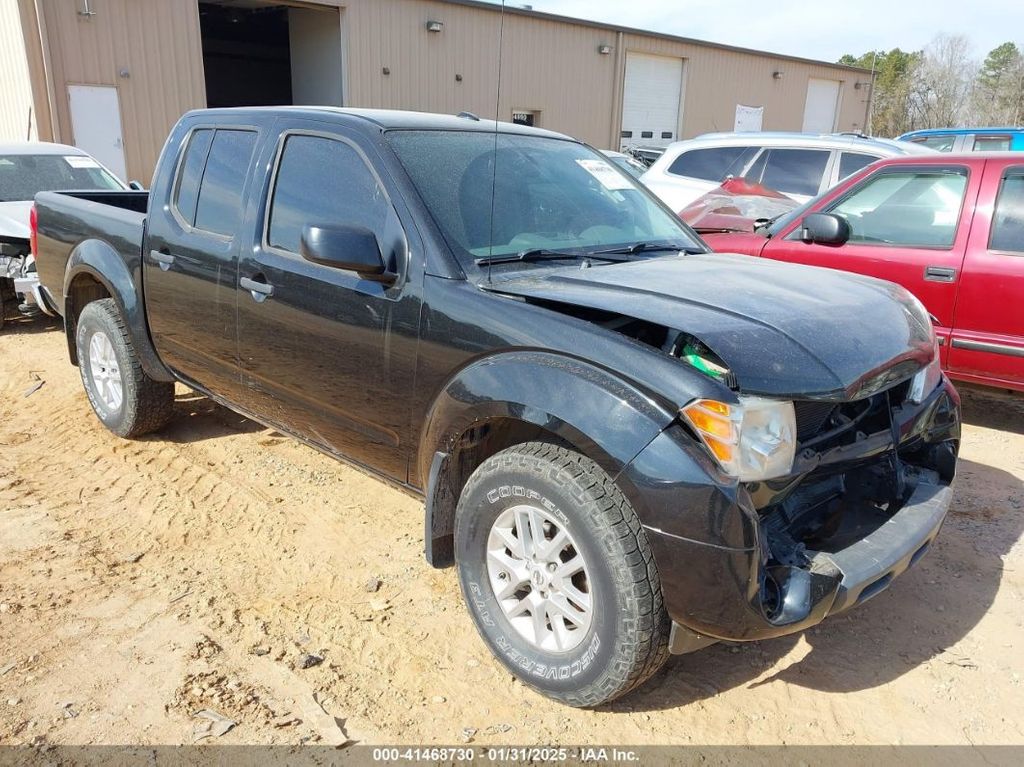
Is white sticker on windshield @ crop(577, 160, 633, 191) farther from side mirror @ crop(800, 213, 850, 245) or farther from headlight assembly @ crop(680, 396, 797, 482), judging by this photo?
headlight assembly @ crop(680, 396, 797, 482)

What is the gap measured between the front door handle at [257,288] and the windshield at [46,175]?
609 cm

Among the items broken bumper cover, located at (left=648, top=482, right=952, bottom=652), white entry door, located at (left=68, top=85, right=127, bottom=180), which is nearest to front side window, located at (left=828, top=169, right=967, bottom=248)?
broken bumper cover, located at (left=648, top=482, right=952, bottom=652)

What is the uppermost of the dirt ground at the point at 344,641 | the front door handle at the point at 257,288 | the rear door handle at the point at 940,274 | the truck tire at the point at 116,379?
the front door handle at the point at 257,288

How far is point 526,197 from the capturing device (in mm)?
3408

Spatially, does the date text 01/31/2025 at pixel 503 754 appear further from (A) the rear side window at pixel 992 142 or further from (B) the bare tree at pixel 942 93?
(B) the bare tree at pixel 942 93

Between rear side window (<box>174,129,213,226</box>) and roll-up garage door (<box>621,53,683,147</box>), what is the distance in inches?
856

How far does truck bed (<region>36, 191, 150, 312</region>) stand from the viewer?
14.6 ft

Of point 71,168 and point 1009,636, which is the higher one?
point 71,168

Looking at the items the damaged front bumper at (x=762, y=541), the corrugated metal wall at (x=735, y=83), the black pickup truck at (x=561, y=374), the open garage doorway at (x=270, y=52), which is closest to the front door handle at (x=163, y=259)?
the black pickup truck at (x=561, y=374)

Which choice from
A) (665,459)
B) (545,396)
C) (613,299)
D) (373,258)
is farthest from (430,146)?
(665,459)

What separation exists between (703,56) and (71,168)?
2182 centimetres

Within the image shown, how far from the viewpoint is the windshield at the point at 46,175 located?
8359mm

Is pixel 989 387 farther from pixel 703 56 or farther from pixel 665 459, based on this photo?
pixel 703 56

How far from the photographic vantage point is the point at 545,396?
2.51 m
